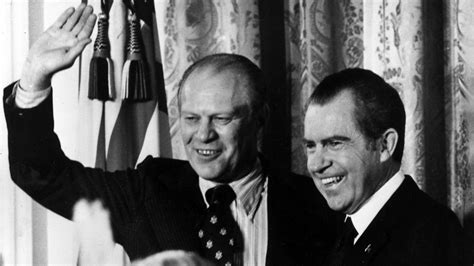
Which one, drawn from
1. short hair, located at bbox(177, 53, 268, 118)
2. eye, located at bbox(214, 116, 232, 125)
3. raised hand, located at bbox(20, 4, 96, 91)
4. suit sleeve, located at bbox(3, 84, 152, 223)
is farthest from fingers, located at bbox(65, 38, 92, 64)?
eye, located at bbox(214, 116, 232, 125)

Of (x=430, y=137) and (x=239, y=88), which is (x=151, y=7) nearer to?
(x=239, y=88)

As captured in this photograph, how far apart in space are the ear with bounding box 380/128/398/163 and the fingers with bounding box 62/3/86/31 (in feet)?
2.41

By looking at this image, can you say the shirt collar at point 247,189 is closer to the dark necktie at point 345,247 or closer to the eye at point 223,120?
the eye at point 223,120

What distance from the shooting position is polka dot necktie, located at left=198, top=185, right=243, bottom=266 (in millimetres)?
1472

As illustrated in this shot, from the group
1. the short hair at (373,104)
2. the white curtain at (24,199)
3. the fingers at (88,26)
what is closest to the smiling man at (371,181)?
the short hair at (373,104)

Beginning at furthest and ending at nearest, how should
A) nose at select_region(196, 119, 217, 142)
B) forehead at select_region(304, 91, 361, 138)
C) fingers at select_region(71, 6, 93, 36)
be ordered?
1. fingers at select_region(71, 6, 93, 36)
2. nose at select_region(196, 119, 217, 142)
3. forehead at select_region(304, 91, 361, 138)

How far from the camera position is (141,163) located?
1606 mm

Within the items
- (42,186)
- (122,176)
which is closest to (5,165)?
(42,186)

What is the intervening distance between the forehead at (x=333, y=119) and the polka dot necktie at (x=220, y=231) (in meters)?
0.26

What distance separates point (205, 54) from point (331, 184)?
1.72ft

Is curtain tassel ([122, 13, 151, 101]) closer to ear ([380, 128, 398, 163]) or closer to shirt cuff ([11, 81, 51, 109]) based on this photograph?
shirt cuff ([11, 81, 51, 109])

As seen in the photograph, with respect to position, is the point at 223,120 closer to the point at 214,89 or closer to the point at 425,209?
the point at 214,89

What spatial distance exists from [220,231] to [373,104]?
436 millimetres

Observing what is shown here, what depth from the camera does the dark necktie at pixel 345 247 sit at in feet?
4.26
